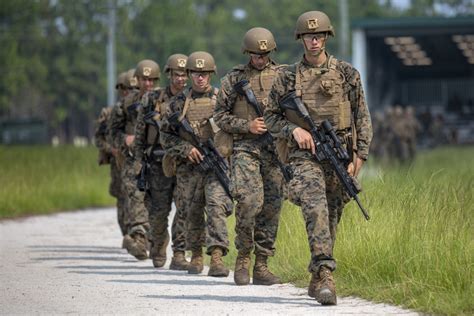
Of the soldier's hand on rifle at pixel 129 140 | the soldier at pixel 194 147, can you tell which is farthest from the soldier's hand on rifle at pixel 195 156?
the soldier's hand on rifle at pixel 129 140

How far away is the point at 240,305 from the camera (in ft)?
36.1

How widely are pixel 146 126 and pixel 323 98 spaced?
441 cm

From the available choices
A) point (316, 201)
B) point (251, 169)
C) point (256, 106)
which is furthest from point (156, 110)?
point (316, 201)

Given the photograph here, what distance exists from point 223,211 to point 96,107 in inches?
3308

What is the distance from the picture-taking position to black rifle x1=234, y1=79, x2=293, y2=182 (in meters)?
12.6

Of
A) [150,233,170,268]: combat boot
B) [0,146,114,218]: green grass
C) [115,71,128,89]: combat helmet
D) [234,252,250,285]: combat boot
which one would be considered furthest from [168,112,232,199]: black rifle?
[0,146,114,218]: green grass

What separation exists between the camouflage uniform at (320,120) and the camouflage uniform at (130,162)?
430 cm

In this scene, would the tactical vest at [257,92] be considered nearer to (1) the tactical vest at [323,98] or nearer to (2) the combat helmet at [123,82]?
(1) the tactical vest at [323,98]

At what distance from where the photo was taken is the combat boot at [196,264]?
46.0ft

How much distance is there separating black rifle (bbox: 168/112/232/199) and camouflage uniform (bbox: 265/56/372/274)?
2300 mm

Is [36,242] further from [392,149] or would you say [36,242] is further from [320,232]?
[392,149]

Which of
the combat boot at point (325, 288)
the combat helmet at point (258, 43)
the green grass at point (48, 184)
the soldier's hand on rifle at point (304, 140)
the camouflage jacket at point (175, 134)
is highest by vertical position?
the combat helmet at point (258, 43)

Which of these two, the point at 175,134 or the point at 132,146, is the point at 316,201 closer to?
the point at 175,134

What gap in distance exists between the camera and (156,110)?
1519 centimetres
